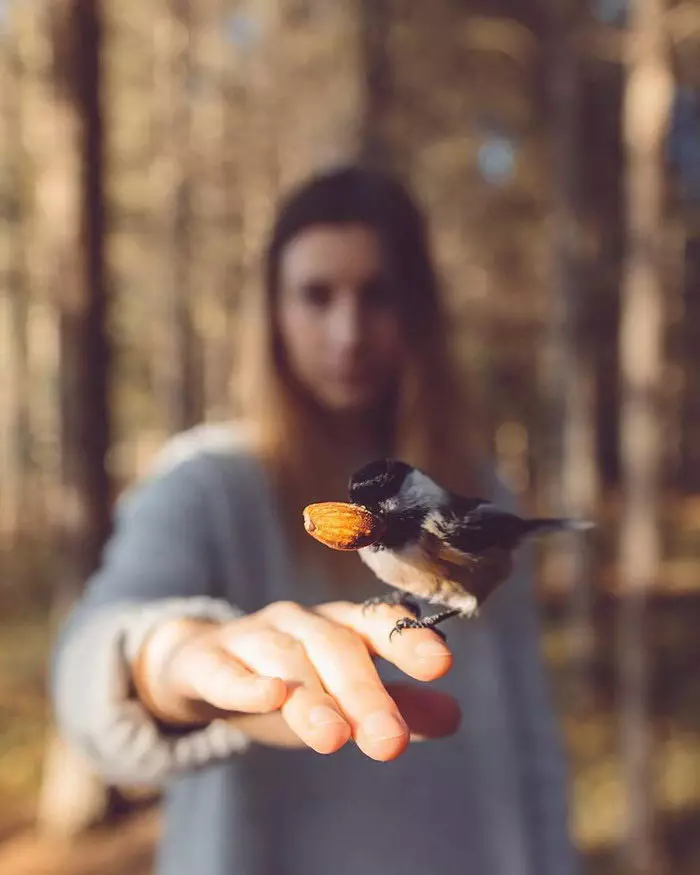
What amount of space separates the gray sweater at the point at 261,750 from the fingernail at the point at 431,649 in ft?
0.91

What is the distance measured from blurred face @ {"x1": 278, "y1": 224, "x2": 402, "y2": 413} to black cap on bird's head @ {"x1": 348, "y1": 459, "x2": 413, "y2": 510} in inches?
9.5

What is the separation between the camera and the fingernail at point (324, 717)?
409 mm

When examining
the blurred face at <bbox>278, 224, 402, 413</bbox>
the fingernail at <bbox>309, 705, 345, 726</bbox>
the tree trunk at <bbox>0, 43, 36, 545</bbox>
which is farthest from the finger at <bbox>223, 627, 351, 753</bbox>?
the tree trunk at <bbox>0, 43, 36, 545</bbox>

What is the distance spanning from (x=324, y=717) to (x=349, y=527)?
0.45 ft

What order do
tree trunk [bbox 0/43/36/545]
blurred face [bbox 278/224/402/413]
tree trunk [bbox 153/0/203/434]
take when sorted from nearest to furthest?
blurred face [bbox 278/224/402/413] < tree trunk [bbox 0/43/36/545] < tree trunk [bbox 153/0/203/434]

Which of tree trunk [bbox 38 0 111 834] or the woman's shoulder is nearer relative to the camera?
the woman's shoulder

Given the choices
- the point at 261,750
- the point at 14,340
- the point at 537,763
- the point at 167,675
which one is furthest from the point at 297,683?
the point at 14,340

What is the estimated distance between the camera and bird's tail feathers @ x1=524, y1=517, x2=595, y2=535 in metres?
0.45

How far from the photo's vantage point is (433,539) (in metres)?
0.38

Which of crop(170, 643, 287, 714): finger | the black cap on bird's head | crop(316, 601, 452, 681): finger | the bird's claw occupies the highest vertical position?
the black cap on bird's head

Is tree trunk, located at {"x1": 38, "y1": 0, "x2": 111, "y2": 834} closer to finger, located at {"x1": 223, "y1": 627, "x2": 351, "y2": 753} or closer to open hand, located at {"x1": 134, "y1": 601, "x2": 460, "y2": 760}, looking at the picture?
open hand, located at {"x1": 134, "y1": 601, "x2": 460, "y2": 760}

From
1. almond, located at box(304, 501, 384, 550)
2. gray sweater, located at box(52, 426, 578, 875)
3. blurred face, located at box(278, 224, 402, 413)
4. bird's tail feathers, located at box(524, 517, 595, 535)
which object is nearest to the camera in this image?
almond, located at box(304, 501, 384, 550)

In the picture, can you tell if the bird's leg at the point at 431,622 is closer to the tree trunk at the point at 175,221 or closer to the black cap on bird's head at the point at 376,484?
the black cap on bird's head at the point at 376,484

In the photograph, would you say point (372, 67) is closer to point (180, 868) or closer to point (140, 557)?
point (140, 557)
